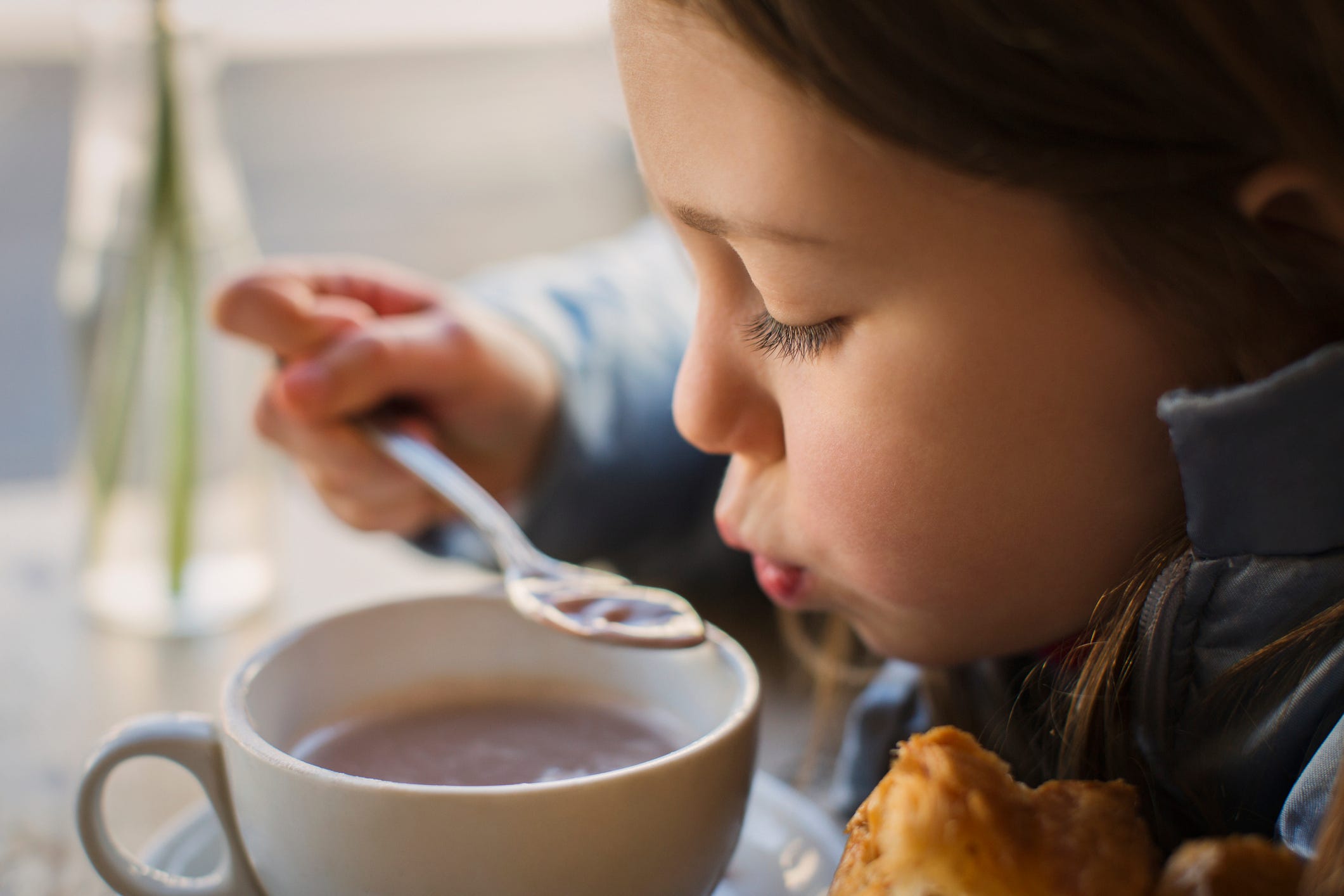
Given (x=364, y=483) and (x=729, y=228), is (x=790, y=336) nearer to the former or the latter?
(x=729, y=228)

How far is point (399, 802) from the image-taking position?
394 millimetres

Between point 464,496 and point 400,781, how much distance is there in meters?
0.22

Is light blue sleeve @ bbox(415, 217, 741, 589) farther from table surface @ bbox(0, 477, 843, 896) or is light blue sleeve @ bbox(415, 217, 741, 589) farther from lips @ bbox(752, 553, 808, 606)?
lips @ bbox(752, 553, 808, 606)

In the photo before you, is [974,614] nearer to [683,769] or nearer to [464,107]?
[683,769]

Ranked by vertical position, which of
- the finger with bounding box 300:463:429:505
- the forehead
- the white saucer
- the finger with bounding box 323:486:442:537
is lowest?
the finger with bounding box 323:486:442:537

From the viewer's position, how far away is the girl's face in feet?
1.29

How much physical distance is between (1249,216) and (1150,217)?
0.10 feet

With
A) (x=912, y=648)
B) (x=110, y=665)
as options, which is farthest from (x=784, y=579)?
(x=110, y=665)

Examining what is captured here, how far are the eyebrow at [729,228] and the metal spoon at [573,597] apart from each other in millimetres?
186

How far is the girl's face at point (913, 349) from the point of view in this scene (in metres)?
0.39

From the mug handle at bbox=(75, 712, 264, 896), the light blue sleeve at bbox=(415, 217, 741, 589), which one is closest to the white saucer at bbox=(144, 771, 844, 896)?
the mug handle at bbox=(75, 712, 264, 896)

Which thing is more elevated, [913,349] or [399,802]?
[913,349]

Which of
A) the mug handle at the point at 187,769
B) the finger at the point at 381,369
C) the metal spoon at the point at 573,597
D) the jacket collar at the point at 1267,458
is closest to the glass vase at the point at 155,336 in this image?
the finger at the point at 381,369

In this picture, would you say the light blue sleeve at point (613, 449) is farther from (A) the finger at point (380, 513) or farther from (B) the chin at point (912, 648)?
(B) the chin at point (912, 648)
